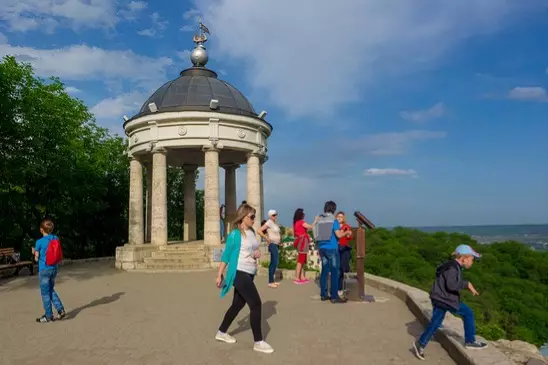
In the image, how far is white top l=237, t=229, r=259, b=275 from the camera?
20.1 ft

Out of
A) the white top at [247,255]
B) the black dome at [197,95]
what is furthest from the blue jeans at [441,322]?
the black dome at [197,95]

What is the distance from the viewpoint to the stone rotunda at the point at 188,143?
56.5 feet

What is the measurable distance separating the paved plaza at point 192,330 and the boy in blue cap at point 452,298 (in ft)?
1.12

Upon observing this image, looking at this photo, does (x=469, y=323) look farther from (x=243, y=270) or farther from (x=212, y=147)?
(x=212, y=147)

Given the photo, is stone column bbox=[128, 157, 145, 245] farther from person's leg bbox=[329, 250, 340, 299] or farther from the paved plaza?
person's leg bbox=[329, 250, 340, 299]

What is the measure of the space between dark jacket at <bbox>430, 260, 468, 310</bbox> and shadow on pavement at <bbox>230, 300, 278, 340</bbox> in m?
2.60

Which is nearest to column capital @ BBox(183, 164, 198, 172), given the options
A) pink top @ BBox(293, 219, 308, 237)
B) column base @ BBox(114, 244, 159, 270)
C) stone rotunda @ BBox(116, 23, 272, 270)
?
stone rotunda @ BBox(116, 23, 272, 270)

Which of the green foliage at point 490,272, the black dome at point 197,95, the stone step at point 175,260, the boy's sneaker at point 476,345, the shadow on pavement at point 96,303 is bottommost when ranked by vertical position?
the green foliage at point 490,272

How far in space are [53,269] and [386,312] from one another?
5949 mm

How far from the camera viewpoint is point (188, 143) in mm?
17391

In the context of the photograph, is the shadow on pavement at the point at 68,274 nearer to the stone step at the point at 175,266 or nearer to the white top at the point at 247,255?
the stone step at the point at 175,266

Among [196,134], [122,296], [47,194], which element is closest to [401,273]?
[196,134]

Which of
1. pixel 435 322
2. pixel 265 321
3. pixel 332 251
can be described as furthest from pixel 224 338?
pixel 332 251

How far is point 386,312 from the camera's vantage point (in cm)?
859
